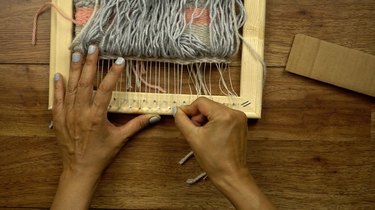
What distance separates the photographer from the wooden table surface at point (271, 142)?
84 centimetres

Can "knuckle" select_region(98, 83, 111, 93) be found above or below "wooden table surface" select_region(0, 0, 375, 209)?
above

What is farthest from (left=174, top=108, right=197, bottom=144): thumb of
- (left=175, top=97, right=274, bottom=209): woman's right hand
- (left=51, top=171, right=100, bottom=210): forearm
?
(left=51, top=171, right=100, bottom=210): forearm

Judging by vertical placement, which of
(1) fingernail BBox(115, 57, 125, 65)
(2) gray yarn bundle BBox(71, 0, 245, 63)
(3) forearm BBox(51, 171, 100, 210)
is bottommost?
(3) forearm BBox(51, 171, 100, 210)

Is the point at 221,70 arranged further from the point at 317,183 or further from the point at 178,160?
the point at 317,183

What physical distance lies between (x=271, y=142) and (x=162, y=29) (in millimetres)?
313

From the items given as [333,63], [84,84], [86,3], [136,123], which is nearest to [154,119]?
[136,123]

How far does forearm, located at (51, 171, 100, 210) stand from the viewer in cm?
80

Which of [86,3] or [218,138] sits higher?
[86,3]

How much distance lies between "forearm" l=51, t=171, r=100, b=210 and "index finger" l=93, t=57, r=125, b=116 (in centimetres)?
13

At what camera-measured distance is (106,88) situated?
0.78m

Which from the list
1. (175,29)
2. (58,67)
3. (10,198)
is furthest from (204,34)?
(10,198)

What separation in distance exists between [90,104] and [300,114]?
1.36 ft

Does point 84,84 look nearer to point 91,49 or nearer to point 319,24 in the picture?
point 91,49

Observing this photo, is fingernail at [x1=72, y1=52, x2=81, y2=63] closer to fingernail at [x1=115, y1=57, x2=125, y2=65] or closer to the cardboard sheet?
fingernail at [x1=115, y1=57, x2=125, y2=65]
